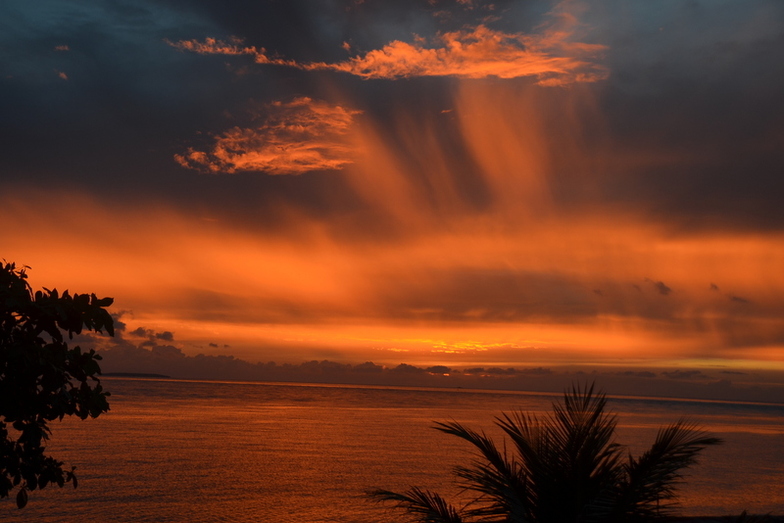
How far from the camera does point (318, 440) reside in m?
57.8

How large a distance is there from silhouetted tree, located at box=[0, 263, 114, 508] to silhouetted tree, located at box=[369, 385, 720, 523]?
410 cm

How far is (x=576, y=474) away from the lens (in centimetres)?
802

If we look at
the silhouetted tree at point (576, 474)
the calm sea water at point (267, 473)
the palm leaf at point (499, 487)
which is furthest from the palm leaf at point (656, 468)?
the calm sea water at point (267, 473)

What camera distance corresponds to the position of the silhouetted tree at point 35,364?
6.15 m

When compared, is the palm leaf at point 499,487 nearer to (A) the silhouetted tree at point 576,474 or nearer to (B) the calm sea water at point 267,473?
(A) the silhouetted tree at point 576,474

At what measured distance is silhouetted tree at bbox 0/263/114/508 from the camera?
6.15 m

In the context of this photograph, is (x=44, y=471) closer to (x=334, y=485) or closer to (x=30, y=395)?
(x=30, y=395)

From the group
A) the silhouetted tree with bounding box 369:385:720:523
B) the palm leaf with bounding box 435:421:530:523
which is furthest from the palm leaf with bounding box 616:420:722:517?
the palm leaf with bounding box 435:421:530:523

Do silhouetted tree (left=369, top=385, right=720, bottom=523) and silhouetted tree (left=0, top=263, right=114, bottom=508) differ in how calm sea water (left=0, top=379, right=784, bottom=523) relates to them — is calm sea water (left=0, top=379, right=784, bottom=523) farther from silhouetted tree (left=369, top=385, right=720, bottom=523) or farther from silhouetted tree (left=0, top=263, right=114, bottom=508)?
silhouetted tree (left=0, top=263, right=114, bottom=508)

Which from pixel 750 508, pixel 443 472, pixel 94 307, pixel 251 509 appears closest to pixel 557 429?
pixel 94 307

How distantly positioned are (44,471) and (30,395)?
90cm

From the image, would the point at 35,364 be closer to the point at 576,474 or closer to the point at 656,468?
the point at 576,474

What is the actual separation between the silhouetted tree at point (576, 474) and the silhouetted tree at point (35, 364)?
13.5 ft

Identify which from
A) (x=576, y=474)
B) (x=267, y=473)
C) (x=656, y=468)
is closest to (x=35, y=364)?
(x=576, y=474)
